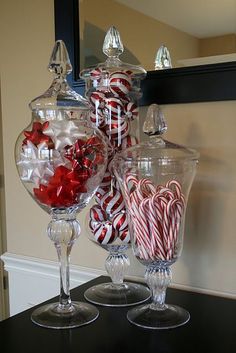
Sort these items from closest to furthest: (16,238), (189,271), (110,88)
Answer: (110,88) → (189,271) → (16,238)

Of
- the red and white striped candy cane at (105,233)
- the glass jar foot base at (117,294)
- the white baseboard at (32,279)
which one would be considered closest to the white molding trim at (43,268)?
the white baseboard at (32,279)

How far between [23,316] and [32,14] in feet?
2.99

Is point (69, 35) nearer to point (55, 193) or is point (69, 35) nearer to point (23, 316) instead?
point (55, 193)

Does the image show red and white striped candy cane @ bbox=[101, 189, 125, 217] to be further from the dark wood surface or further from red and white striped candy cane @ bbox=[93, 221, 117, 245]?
the dark wood surface

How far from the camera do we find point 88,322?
2.97 ft

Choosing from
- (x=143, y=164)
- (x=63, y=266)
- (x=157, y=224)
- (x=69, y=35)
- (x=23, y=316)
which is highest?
(x=69, y=35)

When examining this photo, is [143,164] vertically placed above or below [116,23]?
below

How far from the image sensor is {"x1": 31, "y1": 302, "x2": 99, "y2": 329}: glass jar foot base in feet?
2.94

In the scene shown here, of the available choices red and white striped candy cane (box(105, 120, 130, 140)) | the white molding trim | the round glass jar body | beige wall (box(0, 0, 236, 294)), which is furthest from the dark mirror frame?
the white molding trim

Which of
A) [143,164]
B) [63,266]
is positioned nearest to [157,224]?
[143,164]

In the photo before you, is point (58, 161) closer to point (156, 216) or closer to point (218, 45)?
point (156, 216)

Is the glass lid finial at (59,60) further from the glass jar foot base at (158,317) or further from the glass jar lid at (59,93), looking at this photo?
the glass jar foot base at (158,317)

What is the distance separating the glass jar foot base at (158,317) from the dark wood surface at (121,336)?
0.04 ft

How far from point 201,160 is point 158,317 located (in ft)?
1.28
